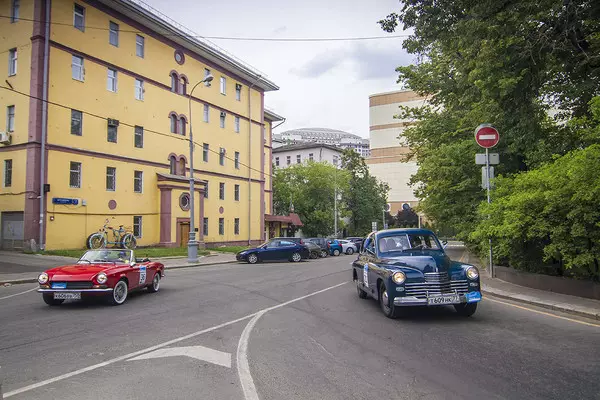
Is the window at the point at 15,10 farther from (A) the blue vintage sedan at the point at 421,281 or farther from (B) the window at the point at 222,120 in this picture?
(A) the blue vintage sedan at the point at 421,281

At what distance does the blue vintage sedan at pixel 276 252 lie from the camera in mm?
25308

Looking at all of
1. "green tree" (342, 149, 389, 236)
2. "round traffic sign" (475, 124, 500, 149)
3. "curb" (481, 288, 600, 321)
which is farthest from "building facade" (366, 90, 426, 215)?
"curb" (481, 288, 600, 321)

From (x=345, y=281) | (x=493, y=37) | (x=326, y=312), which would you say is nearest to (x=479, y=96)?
(x=493, y=37)

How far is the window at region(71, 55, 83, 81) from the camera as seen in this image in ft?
87.2

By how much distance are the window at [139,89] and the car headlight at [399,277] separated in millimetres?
28685

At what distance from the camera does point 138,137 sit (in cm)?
3172

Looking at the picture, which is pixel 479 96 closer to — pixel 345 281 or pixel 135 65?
pixel 345 281

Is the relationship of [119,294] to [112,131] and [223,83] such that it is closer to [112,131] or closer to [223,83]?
[112,131]

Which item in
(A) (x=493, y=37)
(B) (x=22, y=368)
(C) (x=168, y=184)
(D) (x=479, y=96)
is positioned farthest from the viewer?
(C) (x=168, y=184)

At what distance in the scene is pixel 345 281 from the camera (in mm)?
14914

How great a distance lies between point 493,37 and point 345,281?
28.6 ft

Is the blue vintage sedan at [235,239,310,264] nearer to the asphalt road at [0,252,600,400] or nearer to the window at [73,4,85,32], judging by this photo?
the asphalt road at [0,252,600,400]

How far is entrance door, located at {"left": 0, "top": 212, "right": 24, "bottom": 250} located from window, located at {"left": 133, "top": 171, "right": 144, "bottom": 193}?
304 inches

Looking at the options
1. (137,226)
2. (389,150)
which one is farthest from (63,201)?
(389,150)
